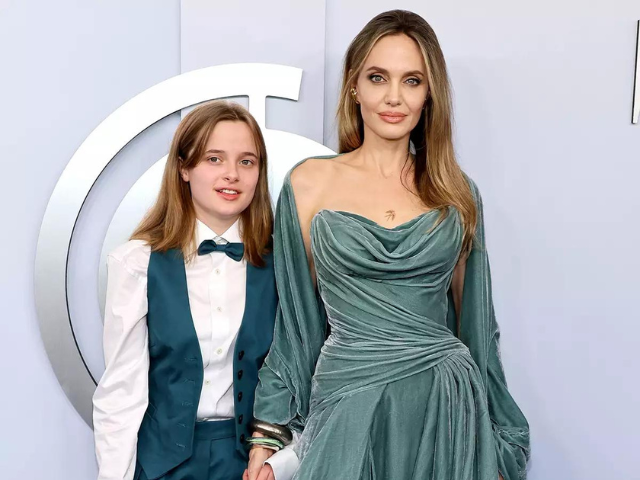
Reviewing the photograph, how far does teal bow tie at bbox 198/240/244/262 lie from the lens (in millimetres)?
1622

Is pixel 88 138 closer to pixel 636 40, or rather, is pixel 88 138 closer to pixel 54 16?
pixel 54 16

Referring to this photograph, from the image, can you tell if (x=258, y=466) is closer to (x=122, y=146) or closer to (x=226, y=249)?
(x=226, y=249)

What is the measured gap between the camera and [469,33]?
197 cm

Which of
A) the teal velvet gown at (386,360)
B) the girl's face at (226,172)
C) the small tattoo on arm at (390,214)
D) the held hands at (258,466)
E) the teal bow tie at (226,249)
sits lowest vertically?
the held hands at (258,466)

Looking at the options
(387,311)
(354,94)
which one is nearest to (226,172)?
(354,94)

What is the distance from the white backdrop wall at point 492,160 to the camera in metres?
1.91

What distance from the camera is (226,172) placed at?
160 centimetres

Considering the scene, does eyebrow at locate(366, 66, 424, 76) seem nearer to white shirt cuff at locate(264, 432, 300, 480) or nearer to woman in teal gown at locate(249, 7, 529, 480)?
woman in teal gown at locate(249, 7, 529, 480)

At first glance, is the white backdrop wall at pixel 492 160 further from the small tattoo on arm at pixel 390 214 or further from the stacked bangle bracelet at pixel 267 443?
the stacked bangle bracelet at pixel 267 443

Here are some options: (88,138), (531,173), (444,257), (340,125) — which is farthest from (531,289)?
(88,138)

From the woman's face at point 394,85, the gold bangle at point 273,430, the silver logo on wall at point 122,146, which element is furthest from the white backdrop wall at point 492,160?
the gold bangle at point 273,430

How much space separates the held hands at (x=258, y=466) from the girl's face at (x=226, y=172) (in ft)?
1.55

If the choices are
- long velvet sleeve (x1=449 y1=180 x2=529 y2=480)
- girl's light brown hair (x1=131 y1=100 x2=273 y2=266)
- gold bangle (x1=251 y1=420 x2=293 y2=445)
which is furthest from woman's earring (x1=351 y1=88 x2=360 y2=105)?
gold bangle (x1=251 y1=420 x2=293 y2=445)

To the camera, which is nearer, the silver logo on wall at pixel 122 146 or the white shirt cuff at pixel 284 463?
the white shirt cuff at pixel 284 463
